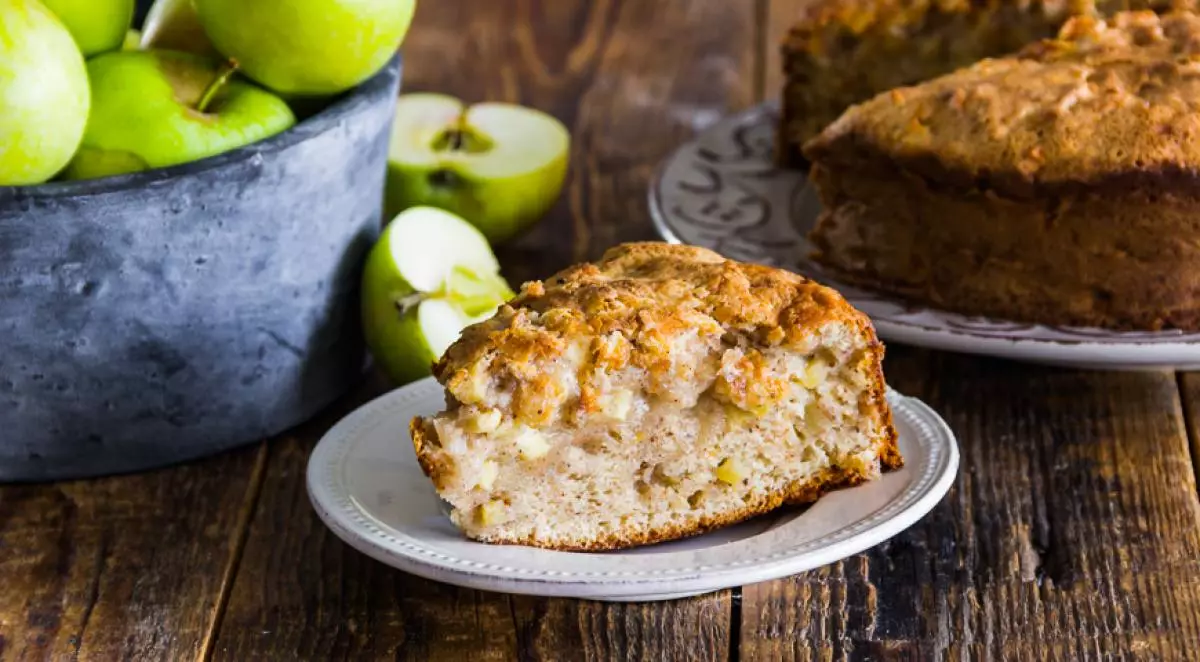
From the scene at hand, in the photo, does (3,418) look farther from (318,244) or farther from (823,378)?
(823,378)

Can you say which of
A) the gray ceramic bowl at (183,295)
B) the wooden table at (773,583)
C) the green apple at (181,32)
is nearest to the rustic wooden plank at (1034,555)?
the wooden table at (773,583)

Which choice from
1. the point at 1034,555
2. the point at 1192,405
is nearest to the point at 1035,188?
the point at 1192,405

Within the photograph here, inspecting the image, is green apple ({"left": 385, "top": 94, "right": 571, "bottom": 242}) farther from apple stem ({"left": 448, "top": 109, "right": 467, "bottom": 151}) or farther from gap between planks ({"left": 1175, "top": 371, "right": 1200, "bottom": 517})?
gap between planks ({"left": 1175, "top": 371, "right": 1200, "bottom": 517})

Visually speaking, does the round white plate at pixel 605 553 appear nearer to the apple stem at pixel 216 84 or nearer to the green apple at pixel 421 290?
the green apple at pixel 421 290

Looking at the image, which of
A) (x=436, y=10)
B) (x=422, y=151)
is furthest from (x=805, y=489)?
(x=436, y=10)

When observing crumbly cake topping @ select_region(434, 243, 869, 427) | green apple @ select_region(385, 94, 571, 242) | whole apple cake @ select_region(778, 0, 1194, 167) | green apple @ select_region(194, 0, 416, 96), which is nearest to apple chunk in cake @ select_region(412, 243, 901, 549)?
crumbly cake topping @ select_region(434, 243, 869, 427)
